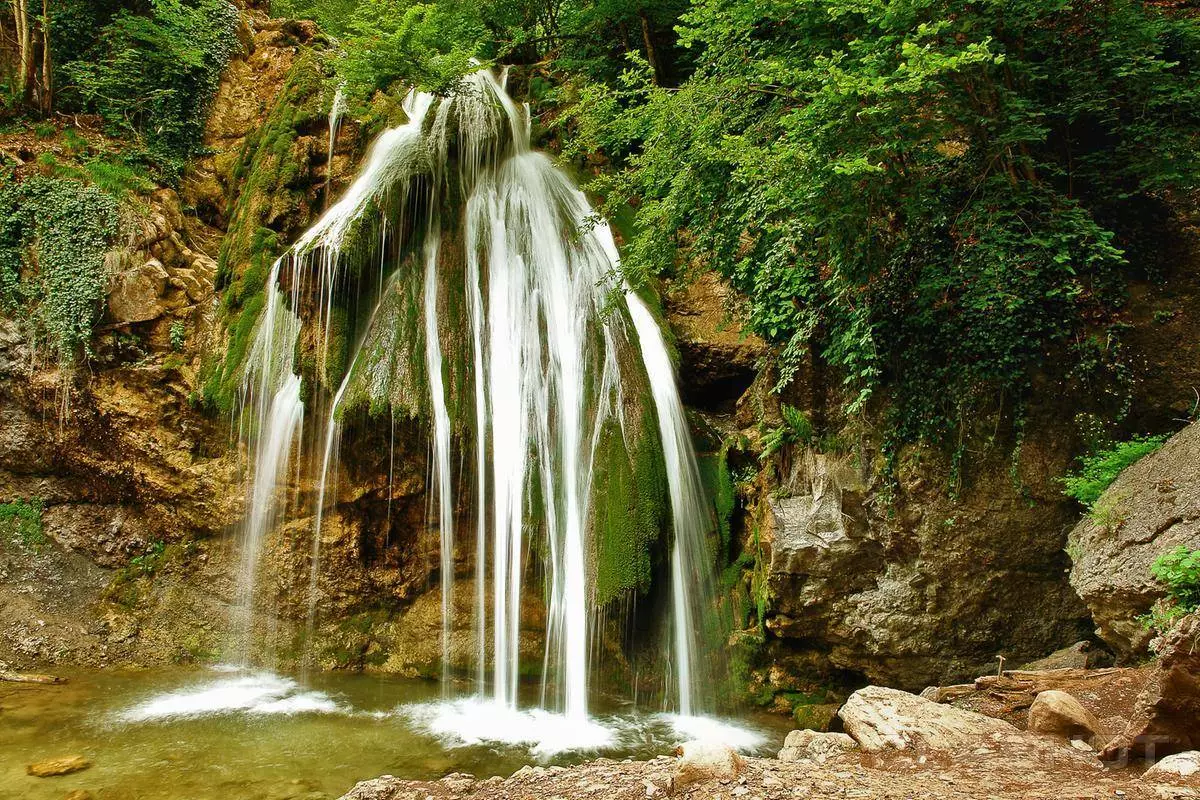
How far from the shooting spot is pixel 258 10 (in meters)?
16.2

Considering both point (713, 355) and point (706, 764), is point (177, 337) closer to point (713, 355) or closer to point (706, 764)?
point (713, 355)

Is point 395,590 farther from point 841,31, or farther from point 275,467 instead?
point 841,31

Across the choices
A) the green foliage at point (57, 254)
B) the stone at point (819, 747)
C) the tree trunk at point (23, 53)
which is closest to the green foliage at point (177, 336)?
the green foliage at point (57, 254)

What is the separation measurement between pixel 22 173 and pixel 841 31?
12.9m

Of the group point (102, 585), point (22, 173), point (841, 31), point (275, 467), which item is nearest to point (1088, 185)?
point (841, 31)

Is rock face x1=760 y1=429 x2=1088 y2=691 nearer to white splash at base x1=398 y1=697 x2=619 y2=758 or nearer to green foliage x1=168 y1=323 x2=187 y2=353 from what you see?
white splash at base x1=398 y1=697 x2=619 y2=758

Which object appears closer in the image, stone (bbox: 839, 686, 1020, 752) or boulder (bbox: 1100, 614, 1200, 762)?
boulder (bbox: 1100, 614, 1200, 762)

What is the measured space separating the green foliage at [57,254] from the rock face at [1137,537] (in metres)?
12.7

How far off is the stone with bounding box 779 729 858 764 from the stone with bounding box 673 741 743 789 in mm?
866

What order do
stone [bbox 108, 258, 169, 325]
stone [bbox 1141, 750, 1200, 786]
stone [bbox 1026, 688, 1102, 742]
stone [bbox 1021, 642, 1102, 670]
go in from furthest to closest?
stone [bbox 108, 258, 169, 325], stone [bbox 1021, 642, 1102, 670], stone [bbox 1026, 688, 1102, 742], stone [bbox 1141, 750, 1200, 786]

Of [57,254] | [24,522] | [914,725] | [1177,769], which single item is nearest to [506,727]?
[914,725]

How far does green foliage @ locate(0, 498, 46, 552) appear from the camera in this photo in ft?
31.0

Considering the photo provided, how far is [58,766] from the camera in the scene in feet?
18.0

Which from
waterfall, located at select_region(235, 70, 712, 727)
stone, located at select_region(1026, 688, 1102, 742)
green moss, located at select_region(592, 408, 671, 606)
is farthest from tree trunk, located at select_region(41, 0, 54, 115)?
stone, located at select_region(1026, 688, 1102, 742)
